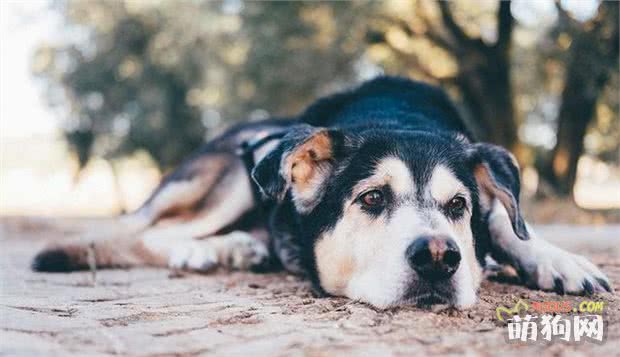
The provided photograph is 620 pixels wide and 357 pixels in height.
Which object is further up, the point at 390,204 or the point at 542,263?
the point at 390,204

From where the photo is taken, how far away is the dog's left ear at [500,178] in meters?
3.44

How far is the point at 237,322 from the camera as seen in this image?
8.69ft

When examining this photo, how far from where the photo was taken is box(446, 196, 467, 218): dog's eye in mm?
3262

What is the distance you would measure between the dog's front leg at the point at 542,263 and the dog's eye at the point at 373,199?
3.27 ft

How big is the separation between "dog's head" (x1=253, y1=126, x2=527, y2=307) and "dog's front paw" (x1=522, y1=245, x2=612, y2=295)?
24 cm

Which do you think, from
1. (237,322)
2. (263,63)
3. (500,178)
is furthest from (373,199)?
(263,63)

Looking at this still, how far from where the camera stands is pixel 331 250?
3420mm

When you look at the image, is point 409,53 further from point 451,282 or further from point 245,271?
point 451,282

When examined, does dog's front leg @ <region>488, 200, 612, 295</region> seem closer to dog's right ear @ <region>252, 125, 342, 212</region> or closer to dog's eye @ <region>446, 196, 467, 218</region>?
dog's eye @ <region>446, 196, 467, 218</region>

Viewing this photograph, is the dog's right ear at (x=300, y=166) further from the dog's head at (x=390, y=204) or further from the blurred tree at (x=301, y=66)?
the blurred tree at (x=301, y=66)

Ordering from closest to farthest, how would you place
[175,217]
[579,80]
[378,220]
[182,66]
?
1. [378,220]
2. [175,217]
3. [579,80]
4. [182,66]

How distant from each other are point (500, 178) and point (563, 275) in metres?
0.63

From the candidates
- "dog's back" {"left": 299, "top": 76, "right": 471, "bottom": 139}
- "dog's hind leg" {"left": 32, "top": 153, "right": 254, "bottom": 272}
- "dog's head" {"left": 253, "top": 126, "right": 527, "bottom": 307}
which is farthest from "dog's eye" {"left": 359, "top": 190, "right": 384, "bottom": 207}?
"dog's hind leg" {"left": 32, "top": 153, "right": 254, "bottom": 272}

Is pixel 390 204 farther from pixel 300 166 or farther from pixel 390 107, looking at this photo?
pixel 390 107
